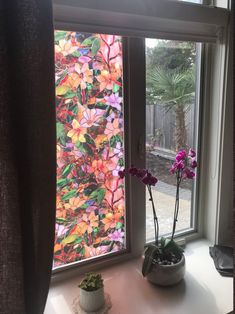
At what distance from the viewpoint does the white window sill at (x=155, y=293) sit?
1.08 meters

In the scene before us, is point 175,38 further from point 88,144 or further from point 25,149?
point 25,149

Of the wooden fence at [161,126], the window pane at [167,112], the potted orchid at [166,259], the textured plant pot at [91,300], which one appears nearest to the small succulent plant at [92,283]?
the textured plant pot at [91,300]

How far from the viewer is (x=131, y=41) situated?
1.18 m

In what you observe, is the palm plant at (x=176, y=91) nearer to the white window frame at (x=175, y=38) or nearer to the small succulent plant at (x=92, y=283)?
the white window frame at (x=175, y=38)

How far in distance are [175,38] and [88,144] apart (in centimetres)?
59

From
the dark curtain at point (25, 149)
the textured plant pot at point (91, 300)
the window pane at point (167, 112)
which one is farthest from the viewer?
the window pane at point (167, 112)

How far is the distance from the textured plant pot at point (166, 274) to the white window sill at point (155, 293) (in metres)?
0.04

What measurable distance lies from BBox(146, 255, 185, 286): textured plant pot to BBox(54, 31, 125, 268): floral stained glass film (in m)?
0.26

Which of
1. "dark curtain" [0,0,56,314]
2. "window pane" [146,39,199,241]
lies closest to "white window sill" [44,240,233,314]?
"window pane" [146,39,199,241]

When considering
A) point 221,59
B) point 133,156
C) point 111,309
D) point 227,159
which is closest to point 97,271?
point 111,309

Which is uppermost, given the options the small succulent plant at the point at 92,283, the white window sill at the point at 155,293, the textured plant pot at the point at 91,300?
the small succulent plant at the point at 92,283

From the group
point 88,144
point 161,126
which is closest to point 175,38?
point 161,126

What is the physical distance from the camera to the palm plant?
51.5 inches

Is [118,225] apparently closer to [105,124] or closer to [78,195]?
[78,195]
